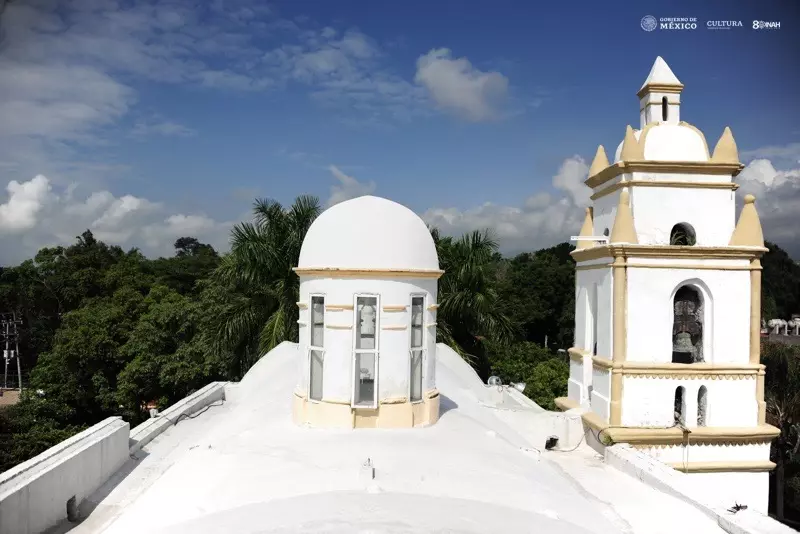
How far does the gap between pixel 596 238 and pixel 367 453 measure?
27.9ft

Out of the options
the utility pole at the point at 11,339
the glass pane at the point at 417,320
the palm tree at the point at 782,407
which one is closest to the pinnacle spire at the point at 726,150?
the glass pane at the point at 417,320

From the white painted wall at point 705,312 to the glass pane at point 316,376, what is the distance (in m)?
6.87

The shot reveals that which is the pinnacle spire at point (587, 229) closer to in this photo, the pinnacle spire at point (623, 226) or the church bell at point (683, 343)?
the pinnacle spire at point (623, 226)

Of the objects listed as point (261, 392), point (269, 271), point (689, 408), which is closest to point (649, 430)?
point (689, 408)

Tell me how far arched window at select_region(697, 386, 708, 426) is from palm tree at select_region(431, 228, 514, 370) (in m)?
8.87

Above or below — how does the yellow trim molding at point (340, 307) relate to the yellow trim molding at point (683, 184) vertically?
below

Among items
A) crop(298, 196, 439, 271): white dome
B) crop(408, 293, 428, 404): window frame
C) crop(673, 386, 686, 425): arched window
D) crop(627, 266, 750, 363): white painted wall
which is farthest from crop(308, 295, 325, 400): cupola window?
crop(673, 386, 686, 425): arched window

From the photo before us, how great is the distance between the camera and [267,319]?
21.6 meters

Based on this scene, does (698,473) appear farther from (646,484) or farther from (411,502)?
(411,502)

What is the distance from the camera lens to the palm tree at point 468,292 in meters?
21.3

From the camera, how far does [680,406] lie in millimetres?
12867

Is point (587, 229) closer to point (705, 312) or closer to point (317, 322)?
point (705, 312)

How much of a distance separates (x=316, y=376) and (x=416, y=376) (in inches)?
57.6

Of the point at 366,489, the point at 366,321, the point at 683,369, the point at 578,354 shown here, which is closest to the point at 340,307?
the point at 366,321
